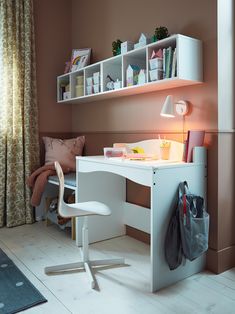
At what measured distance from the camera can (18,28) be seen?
307 cm

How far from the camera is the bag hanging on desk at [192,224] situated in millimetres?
1829

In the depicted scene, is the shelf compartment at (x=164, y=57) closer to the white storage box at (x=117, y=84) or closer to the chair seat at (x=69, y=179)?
the white storage box at (x=117, y=84)

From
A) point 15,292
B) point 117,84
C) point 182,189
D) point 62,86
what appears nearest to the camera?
point 15,292


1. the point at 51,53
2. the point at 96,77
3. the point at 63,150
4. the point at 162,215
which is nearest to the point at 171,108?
the point at 162,215

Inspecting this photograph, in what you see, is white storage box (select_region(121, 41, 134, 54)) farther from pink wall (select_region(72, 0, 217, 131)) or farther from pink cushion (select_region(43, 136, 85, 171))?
pink cushion (select_region(43, 136, 85, 171))

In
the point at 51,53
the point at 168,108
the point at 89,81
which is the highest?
the point at 51,53

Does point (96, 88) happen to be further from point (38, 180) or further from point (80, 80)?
point (38, 180)

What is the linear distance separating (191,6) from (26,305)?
7.18 feet

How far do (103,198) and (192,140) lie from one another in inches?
39.9

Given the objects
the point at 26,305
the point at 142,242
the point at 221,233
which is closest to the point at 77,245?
the point at 142,242

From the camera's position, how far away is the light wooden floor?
5.39 ft

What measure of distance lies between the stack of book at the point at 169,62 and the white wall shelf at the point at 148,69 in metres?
0.04

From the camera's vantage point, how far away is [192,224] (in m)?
1.84

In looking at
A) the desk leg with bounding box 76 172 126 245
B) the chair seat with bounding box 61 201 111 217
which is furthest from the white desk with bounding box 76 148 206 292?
the chair seat with bounding box 61 201 111 217
